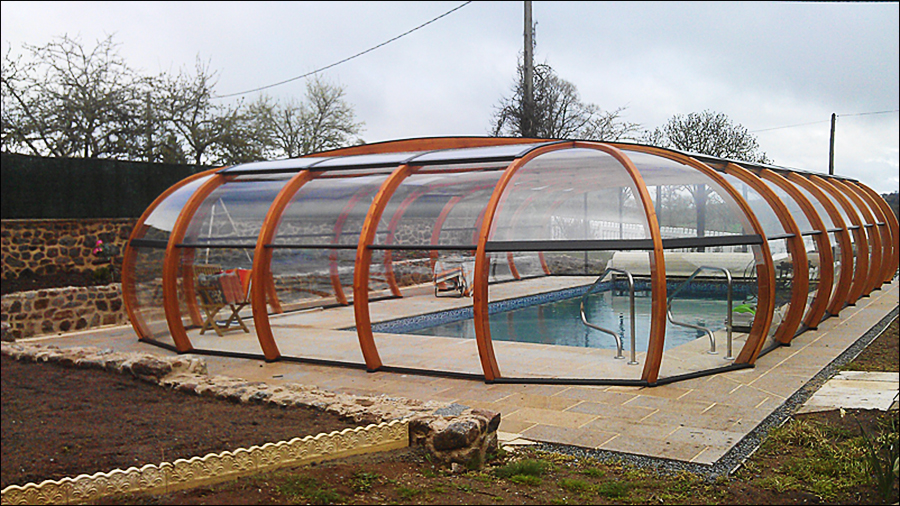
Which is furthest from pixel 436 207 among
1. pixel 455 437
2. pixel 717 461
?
pixel 717 461

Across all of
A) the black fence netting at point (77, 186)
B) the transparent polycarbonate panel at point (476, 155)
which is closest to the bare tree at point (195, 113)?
the black fence netting at point (77, 186)

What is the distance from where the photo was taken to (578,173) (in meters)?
8.04

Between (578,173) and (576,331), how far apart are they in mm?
1741

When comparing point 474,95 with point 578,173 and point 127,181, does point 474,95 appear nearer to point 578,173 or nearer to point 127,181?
point 127,181

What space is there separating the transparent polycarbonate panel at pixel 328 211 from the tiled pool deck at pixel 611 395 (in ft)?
4.04

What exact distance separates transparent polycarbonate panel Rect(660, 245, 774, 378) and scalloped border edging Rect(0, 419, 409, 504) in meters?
4.06

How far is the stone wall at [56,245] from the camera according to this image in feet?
41.5

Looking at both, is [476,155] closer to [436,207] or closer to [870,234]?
[436,207]

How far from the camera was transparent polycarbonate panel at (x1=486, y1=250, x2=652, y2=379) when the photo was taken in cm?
748

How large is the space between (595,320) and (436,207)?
99.9 inches

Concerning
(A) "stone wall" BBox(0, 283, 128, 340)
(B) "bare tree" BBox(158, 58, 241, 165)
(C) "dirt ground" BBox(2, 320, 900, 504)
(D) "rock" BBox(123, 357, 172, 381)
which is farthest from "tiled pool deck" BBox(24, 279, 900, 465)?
(B) "bare tree" BBox(158, 58, 241, 165)

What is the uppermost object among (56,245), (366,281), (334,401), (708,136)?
(708,136)

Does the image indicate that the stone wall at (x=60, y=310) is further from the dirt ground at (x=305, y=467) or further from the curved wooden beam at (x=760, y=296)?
the curved wooden beam at (x=760, y=296)

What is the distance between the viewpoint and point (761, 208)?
29.4 feet
